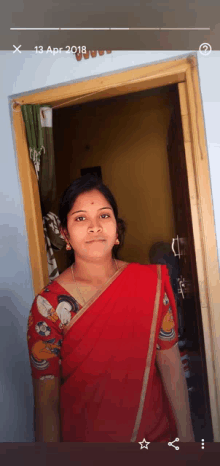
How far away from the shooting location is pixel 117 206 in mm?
1120

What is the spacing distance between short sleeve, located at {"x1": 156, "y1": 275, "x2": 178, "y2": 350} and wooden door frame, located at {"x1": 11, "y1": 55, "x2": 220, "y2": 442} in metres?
0.13

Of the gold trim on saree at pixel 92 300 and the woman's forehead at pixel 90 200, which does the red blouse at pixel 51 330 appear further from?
the woman's forehead at pixel 90 200

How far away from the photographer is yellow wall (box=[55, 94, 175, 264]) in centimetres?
115

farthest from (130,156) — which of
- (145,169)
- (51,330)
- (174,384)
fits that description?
(174,384)

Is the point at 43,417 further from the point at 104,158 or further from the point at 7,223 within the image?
the point at 104,158

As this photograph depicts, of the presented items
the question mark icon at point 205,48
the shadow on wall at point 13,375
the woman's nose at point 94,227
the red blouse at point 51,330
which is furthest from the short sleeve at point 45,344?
the question mark icon at point 205,48

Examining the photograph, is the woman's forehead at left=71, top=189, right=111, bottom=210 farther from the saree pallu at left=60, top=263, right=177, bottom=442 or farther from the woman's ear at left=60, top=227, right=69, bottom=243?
the saree pallu at left=60, top=263, right=177, bottom=442

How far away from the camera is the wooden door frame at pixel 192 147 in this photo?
3.76ft

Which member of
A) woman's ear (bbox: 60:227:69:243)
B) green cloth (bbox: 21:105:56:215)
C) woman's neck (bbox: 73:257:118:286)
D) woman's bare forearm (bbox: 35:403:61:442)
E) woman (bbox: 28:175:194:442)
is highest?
green cloth (bbox: 21:105:56:215)

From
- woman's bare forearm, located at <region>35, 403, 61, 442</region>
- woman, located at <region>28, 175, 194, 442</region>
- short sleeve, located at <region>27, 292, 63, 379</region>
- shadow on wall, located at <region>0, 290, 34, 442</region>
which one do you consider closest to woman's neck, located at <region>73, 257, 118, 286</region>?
woman, located at <region>28, 175, 194, 442</region>

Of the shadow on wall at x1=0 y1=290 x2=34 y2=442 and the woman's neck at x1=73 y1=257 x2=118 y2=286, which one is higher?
the woman's neck at x1=73 y1=257 x2=118 y2=286

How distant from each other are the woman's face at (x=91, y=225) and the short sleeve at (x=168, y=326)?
0.25m

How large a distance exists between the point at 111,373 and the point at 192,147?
0.76 m

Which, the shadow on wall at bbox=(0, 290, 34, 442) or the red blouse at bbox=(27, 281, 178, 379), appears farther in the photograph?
the shadow on wall at bbox=(0, 290, 34, 442)
